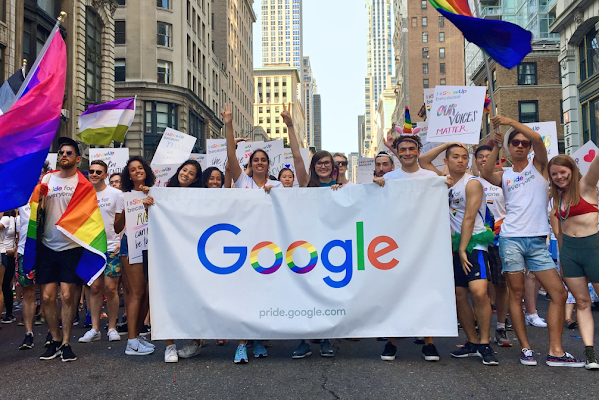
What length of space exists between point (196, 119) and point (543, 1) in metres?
26.3

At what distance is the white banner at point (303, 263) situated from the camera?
5309 millimetres

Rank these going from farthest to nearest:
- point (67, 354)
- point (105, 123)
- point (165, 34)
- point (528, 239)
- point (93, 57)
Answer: point (165, 34)
point (93, 57)
point (105, 123)
point (67, 354)
point (528, 239)

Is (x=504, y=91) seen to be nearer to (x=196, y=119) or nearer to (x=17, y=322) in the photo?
(x=196, y=119)

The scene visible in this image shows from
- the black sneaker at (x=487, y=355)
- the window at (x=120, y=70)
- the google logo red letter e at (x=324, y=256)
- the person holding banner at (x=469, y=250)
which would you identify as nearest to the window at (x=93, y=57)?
the window at (x=120, y=70)

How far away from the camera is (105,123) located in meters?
8.89

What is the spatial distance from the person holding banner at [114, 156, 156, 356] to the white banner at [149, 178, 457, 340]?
0.46m

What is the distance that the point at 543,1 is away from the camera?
116 feet

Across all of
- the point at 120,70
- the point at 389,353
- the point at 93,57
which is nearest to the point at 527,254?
the point at 389,353

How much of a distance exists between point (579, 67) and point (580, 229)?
2315 cm

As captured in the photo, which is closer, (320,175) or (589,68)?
(320,175)

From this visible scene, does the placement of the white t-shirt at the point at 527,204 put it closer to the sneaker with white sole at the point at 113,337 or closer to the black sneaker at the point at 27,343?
the sneaker with white sole at the point at 113,337

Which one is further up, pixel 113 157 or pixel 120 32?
pixel 120 32

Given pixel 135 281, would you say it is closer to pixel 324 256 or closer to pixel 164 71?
pixel 324 256

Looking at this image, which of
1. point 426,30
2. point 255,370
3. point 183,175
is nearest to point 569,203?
point 255,370
